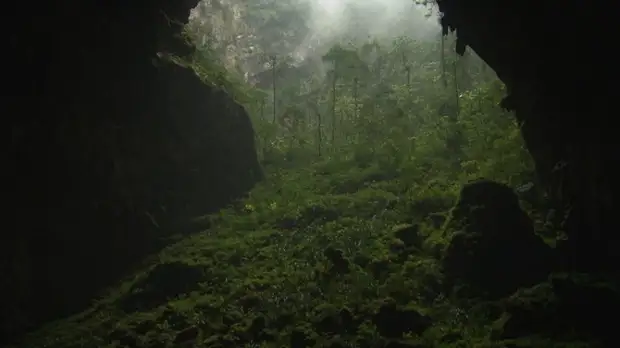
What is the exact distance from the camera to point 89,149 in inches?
979

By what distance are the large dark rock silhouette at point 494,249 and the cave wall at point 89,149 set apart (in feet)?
48.2

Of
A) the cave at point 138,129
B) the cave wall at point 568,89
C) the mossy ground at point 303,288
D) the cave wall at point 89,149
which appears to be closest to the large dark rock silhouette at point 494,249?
the mossy ground at point 303,288

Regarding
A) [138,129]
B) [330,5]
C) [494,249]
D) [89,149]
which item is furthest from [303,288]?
[330,5]

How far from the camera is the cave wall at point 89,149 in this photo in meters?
21.3

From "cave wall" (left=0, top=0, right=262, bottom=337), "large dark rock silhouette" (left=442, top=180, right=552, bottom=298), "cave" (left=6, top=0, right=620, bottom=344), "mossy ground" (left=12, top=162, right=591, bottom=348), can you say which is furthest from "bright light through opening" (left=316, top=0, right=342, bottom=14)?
"large dark rock silhouette" (left=442, top=180, right=552, bottom=298)

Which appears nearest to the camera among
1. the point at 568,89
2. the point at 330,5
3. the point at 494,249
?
the point at 568,89

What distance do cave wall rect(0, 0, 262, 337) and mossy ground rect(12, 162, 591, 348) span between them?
1747 mm

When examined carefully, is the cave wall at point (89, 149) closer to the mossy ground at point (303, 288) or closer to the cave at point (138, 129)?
→ the cave at point (138, 129)

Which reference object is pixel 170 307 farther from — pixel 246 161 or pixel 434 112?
pixel 434 112

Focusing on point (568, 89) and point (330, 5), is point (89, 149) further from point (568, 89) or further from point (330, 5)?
point (330, 5)

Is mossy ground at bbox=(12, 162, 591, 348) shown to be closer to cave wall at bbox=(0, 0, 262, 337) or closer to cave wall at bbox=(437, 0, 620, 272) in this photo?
cave wall at bbox=(0, 0, 262, 337)

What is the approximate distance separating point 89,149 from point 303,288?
11215mm

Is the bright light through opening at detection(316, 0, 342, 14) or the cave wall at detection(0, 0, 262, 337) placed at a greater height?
the bright light through opening at detection(316, 0, 342, 14)

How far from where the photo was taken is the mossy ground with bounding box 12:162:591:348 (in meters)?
17.2
